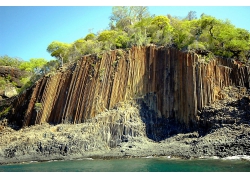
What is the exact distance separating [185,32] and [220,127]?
11.3 meters

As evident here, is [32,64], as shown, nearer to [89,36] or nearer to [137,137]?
[89,36]

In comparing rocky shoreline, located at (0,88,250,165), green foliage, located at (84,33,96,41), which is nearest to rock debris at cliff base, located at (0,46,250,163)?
rocky shoreline, located at (0,88,250,165)

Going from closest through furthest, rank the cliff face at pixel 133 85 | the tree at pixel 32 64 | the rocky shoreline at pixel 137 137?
the rocky shoreline at pixel 137 137, the cliff face at pixel 133 85, the tree at pixel 32 64

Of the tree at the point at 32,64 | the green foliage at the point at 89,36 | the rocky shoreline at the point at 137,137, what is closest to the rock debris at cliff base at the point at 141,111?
the rocky shoreline at the point at 137,137

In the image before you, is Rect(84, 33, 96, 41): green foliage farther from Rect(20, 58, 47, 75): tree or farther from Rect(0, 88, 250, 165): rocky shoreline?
Rect(0, 88, 250, 165): rocky shoreline

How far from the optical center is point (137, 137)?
1013 inches

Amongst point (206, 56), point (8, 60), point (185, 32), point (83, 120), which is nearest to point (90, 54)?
point (83, 120)

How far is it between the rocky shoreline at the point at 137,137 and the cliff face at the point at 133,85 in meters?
0.93

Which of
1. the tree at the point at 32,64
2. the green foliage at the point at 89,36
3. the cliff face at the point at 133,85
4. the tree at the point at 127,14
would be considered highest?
the tree at the point at 127,14

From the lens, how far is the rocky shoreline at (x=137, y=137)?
21.8 meters

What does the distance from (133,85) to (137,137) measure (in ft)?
18.4

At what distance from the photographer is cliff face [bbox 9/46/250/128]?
25.2 metres

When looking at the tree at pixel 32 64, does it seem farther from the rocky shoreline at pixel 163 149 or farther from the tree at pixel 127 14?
the rocky shoreline at pixel 163 149

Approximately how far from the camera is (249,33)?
27953mm
